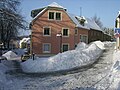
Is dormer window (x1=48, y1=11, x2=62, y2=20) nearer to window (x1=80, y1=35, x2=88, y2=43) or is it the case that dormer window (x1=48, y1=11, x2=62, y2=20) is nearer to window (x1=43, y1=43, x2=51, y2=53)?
window (x1=43, y1=43, x2=51, y2=53)

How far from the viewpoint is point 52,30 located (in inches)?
1991

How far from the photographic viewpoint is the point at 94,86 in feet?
51.5

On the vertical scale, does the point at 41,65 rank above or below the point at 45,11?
below

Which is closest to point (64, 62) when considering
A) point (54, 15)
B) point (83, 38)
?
point (54, 15)

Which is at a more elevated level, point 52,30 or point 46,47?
point 52,30

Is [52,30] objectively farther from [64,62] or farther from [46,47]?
[64,62]

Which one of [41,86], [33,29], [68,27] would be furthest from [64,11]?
[41,86]

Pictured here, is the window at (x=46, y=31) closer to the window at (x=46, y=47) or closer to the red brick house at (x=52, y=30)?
the red brick house at (x=52, y=30)

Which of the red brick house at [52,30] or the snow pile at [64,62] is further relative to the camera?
the red brick house at [52,30]

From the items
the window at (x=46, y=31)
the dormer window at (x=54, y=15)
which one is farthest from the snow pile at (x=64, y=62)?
the dormer window at (x=54, y=15)

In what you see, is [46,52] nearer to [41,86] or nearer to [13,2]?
[13,2]

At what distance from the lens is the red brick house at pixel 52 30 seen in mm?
49625

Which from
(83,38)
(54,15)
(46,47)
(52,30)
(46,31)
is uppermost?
(54,15)

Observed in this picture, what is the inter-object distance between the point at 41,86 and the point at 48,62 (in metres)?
10.9
